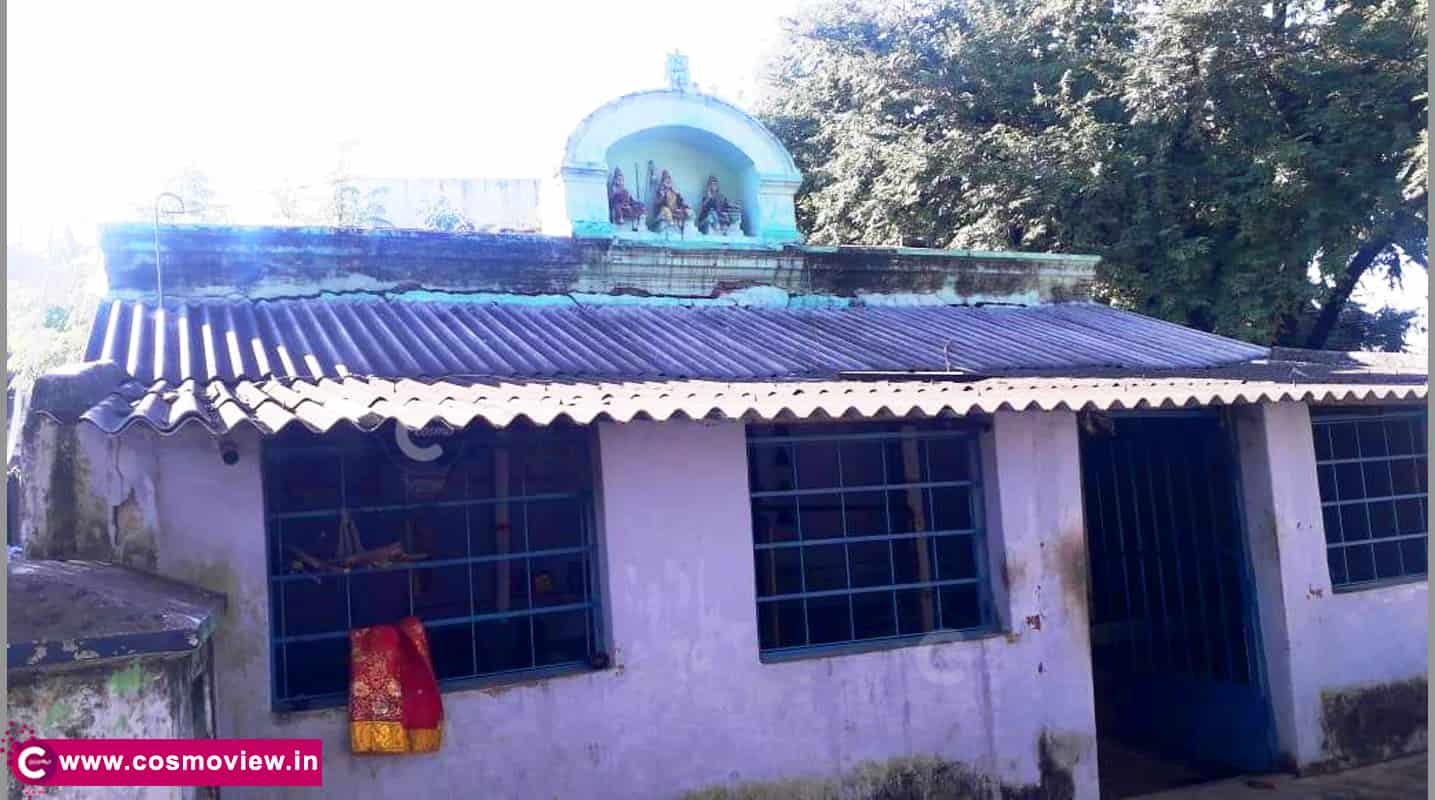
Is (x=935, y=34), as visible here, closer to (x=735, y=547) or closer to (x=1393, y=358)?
(x=1393, y=358)

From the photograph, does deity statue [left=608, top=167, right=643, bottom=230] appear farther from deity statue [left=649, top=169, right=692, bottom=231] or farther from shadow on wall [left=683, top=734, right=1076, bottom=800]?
shadow on wall [left=683, top=734, right=1076, bottom=800]

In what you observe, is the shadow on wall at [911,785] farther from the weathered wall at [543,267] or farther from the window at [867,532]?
the weathered wall at [543,267]

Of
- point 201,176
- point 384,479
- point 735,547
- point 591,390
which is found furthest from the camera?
point 201,176

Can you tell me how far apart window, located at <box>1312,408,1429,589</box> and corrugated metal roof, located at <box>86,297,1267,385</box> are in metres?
0.86

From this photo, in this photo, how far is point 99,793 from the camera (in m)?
3.02

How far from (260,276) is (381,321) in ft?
2.76

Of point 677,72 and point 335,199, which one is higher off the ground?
point 335,199

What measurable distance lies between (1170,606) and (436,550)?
16.3ft

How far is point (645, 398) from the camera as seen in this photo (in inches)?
187

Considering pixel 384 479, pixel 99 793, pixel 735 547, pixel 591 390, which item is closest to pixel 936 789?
pixel 735 547

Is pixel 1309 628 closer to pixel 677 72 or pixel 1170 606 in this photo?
pixel 1170 606

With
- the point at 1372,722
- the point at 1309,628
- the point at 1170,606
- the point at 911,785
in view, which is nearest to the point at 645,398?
the point at 911,785

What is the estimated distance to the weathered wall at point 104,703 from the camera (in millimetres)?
2939

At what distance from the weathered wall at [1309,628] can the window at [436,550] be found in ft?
14.1
